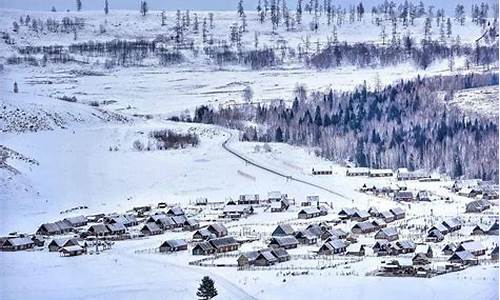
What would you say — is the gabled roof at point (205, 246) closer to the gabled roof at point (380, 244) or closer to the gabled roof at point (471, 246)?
the gabled roof at point (380, 244)

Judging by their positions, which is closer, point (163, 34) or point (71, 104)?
point (71, 104)

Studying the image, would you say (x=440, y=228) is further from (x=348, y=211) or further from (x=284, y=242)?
(x=284, y=242)

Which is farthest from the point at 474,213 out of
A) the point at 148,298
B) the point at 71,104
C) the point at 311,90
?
the point at 311,90

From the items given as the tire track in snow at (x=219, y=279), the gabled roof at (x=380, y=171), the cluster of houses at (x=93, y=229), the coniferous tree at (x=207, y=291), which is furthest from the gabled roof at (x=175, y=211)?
the coniferous tree at (x=207, y=291)

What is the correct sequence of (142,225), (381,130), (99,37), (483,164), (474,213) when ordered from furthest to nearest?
1. (99,37)
2. (381,130)
3. (483,164)
4. (474,213)
5. (142,225)

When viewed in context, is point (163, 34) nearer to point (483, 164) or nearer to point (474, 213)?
point (483, 164)

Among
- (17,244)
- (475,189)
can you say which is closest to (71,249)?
(17,244)
